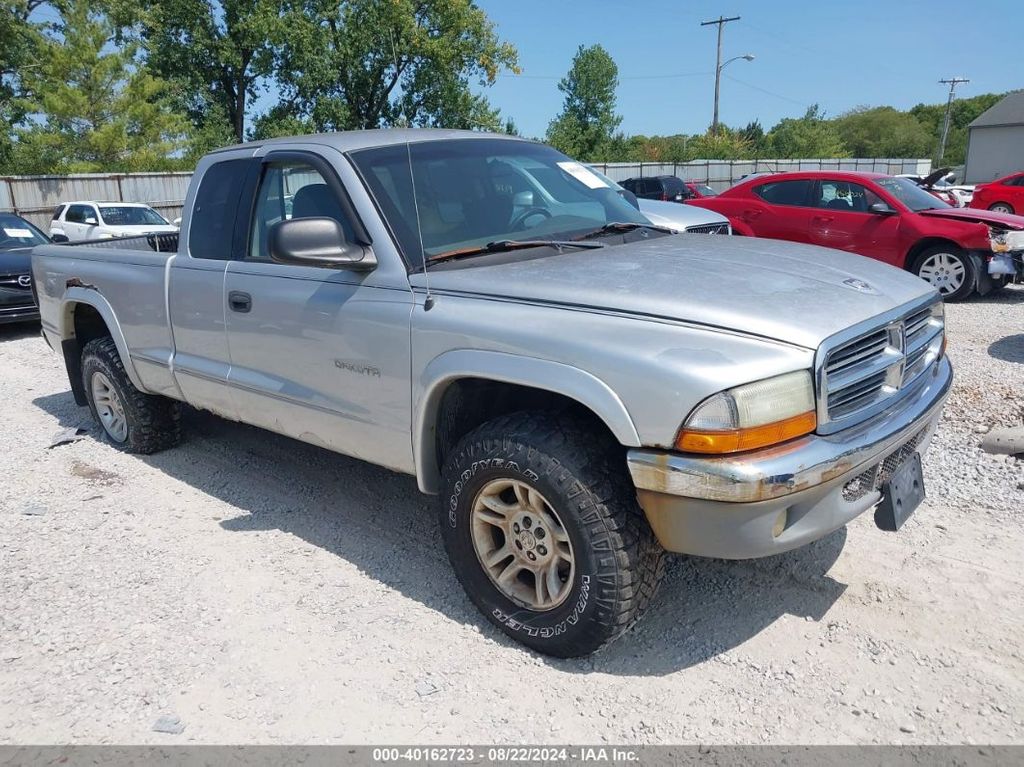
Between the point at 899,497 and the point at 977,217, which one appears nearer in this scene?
the point at 899,497

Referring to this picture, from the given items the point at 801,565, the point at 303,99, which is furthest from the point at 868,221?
the point at 303,99

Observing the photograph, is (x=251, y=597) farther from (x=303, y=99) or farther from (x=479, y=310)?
(x=303, y=99)

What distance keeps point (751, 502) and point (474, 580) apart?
1223 millimetres

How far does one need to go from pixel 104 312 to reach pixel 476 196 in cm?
285

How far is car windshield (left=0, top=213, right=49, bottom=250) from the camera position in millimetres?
11062

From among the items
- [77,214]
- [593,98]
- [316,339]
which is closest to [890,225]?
[316,339]

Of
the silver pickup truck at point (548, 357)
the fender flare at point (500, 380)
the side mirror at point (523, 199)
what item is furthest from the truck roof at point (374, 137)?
the fender flare at point (500, 380)

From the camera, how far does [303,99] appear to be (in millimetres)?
38500

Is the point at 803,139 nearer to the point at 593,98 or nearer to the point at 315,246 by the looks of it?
the point at 593,98

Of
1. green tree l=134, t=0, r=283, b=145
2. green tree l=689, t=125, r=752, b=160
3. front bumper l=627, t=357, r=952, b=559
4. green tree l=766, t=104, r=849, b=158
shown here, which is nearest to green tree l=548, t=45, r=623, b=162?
green tree l=689, t=125, r=752, b=160

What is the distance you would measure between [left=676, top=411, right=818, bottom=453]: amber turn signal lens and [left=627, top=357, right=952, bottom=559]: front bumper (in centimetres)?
3

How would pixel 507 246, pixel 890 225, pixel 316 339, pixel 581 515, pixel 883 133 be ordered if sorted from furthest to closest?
pixel 883 133 → pixel 890 225 → pixel 316 339 → pixel 507 246 → pixel 581 515

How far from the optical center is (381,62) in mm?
39031

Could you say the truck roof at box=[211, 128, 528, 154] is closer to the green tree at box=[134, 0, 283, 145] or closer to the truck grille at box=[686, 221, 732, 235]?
the truck grille at box=[686, 221, 732, 235]
